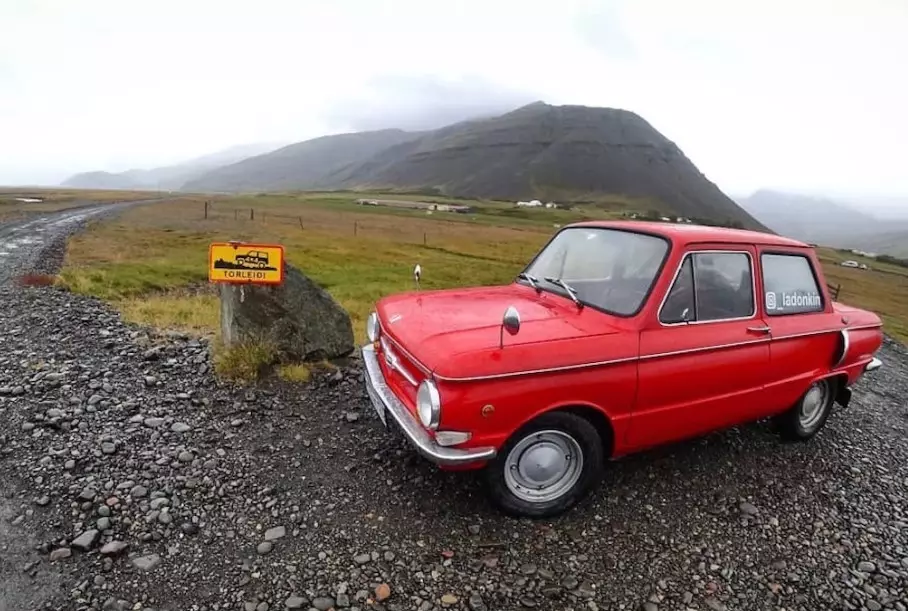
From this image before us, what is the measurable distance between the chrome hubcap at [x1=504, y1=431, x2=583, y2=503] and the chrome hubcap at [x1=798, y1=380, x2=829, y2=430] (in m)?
3.18

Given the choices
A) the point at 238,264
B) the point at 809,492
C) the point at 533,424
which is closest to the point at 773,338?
the point at 809,492

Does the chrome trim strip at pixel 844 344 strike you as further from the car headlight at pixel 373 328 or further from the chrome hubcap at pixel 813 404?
the car headlight at pixel 373 328

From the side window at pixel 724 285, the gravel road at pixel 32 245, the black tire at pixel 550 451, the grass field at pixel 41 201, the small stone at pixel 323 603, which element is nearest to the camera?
the small stone at pixel 323 603

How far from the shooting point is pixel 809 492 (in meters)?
5.03

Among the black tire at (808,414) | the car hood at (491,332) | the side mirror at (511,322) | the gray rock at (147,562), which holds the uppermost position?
the side mirror at (511,322)

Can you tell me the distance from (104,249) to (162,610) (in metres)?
21.2

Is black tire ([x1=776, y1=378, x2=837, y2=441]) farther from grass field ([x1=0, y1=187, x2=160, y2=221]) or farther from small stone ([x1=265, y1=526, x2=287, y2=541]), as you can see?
grass field ([x1=0, y1=187, x2=160, y2=221])

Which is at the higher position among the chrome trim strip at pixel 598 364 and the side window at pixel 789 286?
the side window at pixel 789 286

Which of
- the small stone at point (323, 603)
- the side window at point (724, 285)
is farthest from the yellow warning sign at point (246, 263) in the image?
the side window at point (724, 285)

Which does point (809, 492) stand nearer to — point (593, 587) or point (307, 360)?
point (593, 587)

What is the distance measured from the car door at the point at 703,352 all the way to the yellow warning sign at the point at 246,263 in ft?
14.4

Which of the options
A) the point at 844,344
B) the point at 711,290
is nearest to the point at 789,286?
the point at 844,344

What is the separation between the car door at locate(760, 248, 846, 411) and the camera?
518 cm

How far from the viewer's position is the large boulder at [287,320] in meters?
6.64
